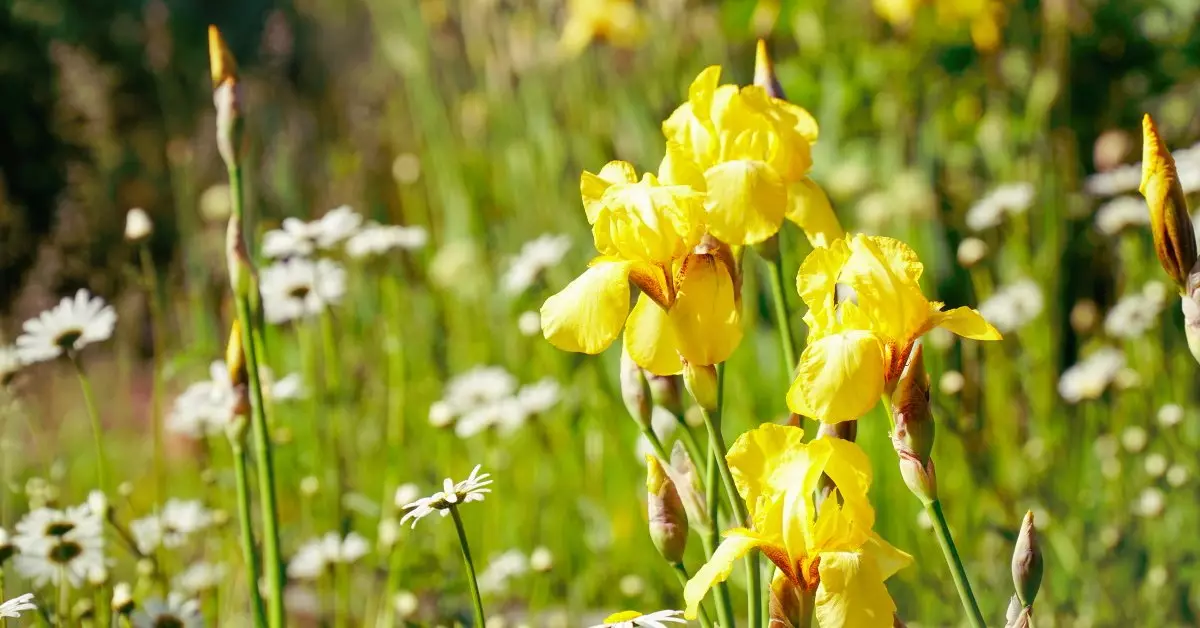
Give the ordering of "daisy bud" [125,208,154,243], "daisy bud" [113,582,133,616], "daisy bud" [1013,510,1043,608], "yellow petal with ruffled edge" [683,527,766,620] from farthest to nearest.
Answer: "daisy bud" [125,208,154,243] < "daisy bud" [113,582,133,616] < "daisy bud" [1013,510,1043,608] < "yellow petal with ruffled edge" [683,527,766,620]

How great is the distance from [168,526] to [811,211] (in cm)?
110

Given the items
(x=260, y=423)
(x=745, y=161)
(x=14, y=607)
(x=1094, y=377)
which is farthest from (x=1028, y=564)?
(x=1094, y=377)

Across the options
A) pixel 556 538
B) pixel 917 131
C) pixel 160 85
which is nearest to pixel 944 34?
pixel 917 131

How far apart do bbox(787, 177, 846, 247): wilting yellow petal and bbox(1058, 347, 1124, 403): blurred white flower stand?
1.29 m

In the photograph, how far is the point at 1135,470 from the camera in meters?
2.15

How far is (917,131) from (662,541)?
2.45 m

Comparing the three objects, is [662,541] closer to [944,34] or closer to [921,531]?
[921,531]

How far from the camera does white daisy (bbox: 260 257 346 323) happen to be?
1.95m

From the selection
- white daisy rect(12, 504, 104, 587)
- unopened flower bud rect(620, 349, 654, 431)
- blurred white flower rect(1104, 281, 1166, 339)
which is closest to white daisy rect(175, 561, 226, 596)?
white daisy rect(12, 504, 104, 587)

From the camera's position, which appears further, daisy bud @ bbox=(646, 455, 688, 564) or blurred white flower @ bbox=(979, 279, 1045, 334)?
blurred white flower @ bbox=(979, 279, 1045, 334)

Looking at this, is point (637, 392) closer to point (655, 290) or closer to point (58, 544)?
point (655, 290)

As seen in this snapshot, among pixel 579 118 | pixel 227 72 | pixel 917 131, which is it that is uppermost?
pixel 579 118

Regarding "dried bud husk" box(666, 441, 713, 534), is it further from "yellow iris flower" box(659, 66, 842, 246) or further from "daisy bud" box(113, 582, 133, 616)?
"daisy bud" box(113, 582, 133, 616)

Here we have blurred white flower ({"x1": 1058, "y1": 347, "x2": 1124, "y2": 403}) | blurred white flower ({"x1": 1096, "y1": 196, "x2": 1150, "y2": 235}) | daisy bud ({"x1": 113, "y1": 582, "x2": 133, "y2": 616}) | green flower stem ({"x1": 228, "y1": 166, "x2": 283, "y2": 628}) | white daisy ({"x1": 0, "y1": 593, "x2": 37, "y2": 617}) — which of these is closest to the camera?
white daisy ({"x1": 0, "y1": 593, "x2": 37, "y2": 617})
